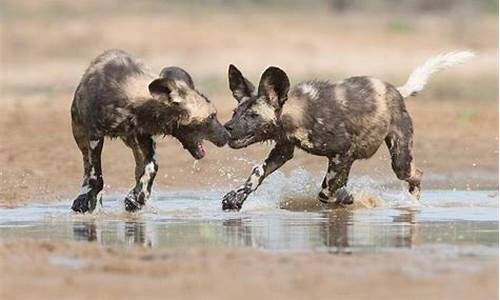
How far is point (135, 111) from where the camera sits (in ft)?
33.3

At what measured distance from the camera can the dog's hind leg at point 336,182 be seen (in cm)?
1070

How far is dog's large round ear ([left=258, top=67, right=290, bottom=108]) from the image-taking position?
33.8 ft

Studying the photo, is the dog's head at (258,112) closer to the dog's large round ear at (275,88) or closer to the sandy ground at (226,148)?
the dog's large round ear at (275,88)

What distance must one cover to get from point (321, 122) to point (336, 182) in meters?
0.54

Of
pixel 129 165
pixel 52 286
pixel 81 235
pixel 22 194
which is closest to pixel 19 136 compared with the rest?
pixel 129 165

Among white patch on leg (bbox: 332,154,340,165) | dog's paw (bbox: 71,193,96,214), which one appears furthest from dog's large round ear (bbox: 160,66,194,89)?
white patch on leg (bbox: 332,154,340,165)

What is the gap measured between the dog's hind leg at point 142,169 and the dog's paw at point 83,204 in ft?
0.90

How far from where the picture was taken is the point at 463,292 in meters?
6.51

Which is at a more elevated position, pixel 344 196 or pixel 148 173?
pixel 148 173

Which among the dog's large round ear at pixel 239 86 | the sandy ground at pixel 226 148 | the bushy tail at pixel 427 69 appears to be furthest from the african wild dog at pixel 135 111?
the bushy tail at pixel 427 69

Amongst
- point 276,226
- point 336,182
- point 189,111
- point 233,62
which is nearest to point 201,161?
point 336,182

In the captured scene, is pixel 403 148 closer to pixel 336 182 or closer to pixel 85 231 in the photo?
pixel 336 182

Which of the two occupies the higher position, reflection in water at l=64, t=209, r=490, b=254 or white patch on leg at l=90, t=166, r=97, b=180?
white patch on leg at l=90, t=166, r=97, b=180

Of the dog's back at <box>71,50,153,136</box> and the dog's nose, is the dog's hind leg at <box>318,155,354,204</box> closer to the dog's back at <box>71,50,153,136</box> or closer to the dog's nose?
the dog's nose
